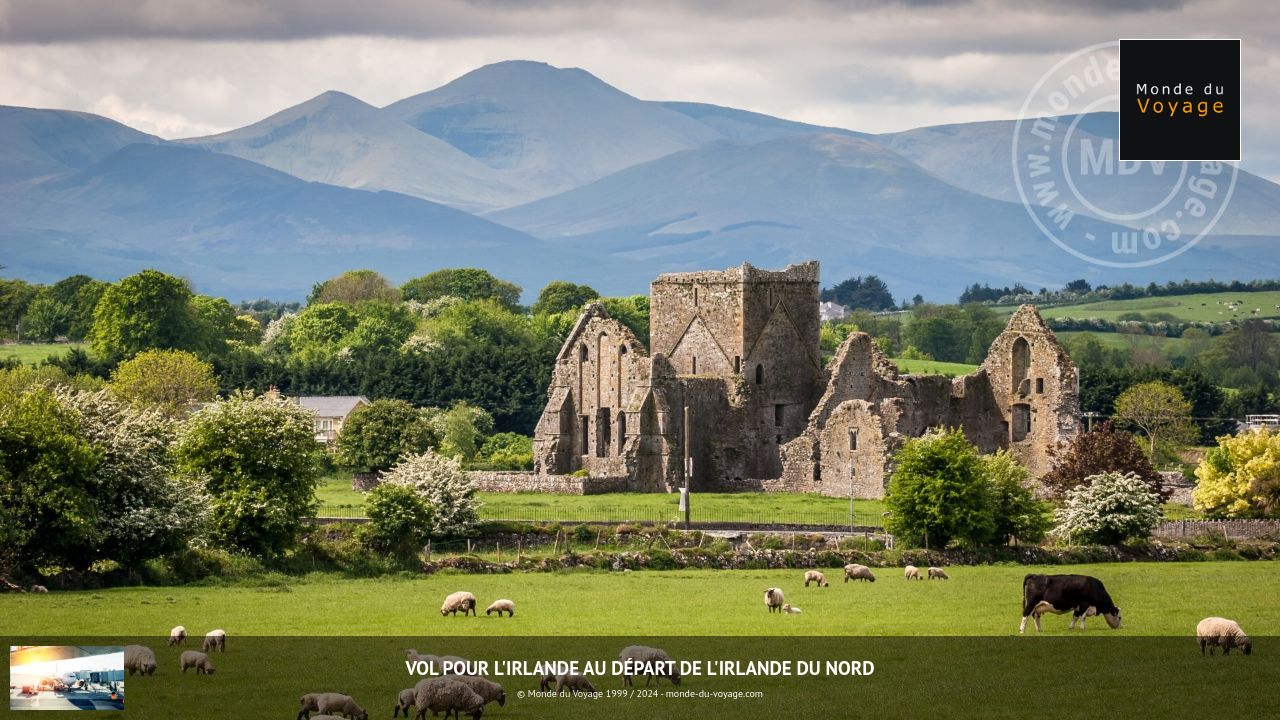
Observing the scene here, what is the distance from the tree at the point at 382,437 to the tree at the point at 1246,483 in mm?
33773

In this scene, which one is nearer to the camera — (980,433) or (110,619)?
(110,619)

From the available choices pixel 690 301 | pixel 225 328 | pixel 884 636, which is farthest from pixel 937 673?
pixel 225 328

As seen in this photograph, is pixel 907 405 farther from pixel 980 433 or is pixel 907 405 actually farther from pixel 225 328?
pixel 225 328

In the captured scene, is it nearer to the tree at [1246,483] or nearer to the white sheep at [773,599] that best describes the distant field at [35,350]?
the tree at [1246,483]

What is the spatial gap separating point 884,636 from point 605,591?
11733mm

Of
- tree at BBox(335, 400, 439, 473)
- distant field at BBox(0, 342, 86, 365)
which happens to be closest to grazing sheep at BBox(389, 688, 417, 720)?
tree at BBox(335, 400, 439, 473)

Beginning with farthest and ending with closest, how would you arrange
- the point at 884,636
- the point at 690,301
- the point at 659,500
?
the point at 690,301 → the point at 659,500 → the point at 884,636

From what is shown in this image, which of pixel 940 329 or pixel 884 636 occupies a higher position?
pixel 940 329

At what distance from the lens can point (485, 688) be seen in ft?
107

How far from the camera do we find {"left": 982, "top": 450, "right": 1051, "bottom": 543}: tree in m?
62.9

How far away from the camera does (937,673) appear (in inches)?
1463

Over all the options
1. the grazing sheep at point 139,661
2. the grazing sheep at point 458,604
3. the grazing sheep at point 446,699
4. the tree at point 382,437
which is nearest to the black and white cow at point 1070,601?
Answer: the grazing sheep at point 458,604

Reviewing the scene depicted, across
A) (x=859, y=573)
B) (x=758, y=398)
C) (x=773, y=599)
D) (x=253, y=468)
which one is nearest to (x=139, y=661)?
(x=773, y=599)

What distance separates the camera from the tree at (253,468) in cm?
5669
